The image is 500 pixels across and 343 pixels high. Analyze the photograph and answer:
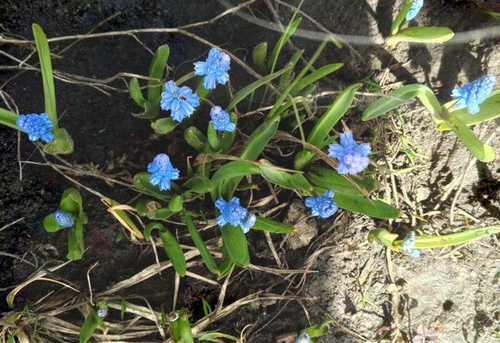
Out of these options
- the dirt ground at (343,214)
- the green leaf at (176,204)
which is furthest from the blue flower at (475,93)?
the green leaf at (176,204)

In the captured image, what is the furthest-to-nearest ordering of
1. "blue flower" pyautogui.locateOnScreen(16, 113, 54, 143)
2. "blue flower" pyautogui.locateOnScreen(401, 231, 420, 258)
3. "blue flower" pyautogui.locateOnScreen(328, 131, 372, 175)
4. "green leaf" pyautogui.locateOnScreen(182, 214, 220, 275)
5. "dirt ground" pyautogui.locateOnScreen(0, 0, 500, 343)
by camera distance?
"dirt ground" pyautogui.locateOnScreen(0, 0, 500, 343), "blue flower" pyautogui.locateOnScreen(401, 231, 420, 258), "green leaf" pyautogui.locateOnScreen(182, 214, 220, 275), "blue flower" pyautogui.locateOnScreen(16, 113, 54, 143), "blue flower" pyautogui.locateOnScreen(328, 131, 372, 175)

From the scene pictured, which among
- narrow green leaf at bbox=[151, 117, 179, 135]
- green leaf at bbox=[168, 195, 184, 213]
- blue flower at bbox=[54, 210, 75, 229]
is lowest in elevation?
blue flower at bbox=[54, 210, 75, 229]

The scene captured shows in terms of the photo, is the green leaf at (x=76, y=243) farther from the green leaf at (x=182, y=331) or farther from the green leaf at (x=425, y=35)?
the green leaf at (x=425, y=35)

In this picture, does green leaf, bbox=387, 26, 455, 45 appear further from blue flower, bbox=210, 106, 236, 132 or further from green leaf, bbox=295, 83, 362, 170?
blue flower, bbox=210, 106, 236, 132

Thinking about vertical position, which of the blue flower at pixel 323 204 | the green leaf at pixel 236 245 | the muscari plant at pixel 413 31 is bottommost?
the green leaf at pixel 236 245

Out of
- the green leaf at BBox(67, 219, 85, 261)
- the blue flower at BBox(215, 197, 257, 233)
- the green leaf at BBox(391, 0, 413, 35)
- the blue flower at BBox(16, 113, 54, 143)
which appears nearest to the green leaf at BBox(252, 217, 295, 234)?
the blue flower at BBox(215, 197, 257, 233)

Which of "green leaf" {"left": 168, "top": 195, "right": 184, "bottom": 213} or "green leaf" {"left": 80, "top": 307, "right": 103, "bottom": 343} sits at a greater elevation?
"green leaf" {"left": 168, "top": 195, "right": 184, "bottom": 213}

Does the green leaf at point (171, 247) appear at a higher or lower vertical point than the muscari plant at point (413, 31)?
lower
